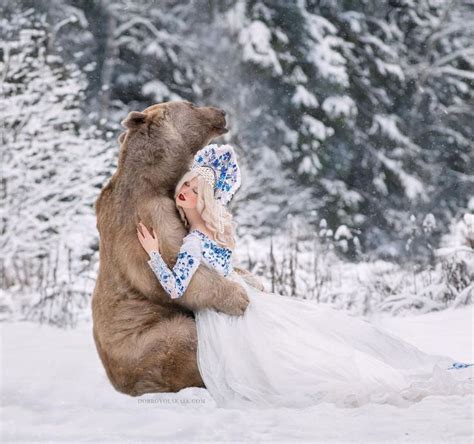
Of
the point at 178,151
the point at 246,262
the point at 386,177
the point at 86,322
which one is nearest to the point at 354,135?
the point at 386,177

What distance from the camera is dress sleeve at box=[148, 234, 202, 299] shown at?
2.77 meters

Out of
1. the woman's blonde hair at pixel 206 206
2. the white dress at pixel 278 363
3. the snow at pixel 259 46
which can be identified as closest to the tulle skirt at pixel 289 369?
the white dress at pixel 278 363

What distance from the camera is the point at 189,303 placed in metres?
2.83

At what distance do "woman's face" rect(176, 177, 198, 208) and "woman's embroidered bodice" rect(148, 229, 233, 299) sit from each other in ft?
0.39

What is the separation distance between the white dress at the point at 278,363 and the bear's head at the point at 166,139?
12.0 inches

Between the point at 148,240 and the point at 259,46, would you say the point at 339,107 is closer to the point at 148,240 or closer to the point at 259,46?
the point at 259,46

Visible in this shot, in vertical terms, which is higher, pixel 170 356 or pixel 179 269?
pixel 179 269

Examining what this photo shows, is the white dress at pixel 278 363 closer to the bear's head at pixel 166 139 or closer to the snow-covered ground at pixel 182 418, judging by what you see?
the snow-covered ground at pixel 182 418

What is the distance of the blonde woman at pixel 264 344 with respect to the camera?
2.69 metres

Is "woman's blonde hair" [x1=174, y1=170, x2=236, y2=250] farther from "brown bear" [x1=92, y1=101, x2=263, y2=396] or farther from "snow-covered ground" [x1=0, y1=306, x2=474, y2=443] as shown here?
"snow-covered ground" [x1=0, y1=306, x2=474, y2=443]

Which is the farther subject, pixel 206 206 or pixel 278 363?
pixel 206 206

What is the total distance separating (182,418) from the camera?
245 centimetres

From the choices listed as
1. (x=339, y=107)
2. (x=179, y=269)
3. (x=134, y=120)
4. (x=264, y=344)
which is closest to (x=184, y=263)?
(x=179, y=269)

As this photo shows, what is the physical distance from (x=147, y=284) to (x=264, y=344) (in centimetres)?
50
